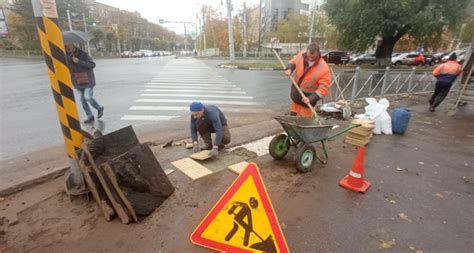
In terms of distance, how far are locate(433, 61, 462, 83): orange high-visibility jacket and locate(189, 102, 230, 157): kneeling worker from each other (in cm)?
715

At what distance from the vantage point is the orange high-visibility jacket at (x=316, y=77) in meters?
3.94

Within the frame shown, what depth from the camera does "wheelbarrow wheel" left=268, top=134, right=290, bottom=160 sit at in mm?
Answer: 4047

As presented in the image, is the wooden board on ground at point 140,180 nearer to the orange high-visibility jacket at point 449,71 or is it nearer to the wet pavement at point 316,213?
the wet pavement at point 316,213

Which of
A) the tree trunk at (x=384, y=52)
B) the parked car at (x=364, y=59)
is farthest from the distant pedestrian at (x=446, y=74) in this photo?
the parked car at (x=364, y=59)

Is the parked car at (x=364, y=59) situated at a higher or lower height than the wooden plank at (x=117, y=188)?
higher

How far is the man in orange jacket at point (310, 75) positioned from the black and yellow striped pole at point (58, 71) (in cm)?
304

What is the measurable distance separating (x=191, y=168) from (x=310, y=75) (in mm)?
2408

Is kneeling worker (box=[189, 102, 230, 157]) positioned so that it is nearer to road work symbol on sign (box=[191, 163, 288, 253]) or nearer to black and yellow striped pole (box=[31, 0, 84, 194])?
black and yellow striped pole (box=[31, 0, 84, 194])

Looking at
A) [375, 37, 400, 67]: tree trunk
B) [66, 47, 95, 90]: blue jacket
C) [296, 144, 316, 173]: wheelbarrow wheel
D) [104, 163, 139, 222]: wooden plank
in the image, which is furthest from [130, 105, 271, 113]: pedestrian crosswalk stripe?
[375, 37, 400, 67]: tree trunk

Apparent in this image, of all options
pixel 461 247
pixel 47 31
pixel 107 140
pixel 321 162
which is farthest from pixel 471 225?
pixel 47 31

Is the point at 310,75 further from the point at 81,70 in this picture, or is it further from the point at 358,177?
the point at 81,70

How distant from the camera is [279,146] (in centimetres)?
412

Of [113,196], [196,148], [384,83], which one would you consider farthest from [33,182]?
[384,83]

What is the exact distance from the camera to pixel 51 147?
468 centimetres
